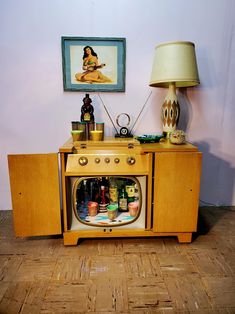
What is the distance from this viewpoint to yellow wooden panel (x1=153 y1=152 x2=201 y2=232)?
4.79ft

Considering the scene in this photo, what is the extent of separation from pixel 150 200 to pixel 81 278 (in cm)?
62

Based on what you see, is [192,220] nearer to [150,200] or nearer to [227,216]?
[150,200]

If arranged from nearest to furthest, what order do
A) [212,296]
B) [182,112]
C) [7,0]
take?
[212,296] → [7,0] → [182,112]

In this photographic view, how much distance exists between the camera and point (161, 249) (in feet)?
5.04

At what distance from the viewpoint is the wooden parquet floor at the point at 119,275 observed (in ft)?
3.59

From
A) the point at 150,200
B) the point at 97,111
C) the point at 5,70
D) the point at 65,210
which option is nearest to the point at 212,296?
the point at 150,200

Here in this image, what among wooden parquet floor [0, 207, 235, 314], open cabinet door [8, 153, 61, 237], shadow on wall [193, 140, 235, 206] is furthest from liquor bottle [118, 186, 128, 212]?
shadow on wall [193, 140, 235, 206]

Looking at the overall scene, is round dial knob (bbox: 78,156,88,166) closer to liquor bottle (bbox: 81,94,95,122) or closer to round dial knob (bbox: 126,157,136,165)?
round dial knob (bbox: 126,157,136,165)

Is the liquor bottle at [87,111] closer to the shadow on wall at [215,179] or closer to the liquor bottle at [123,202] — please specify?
the liquor bottle at [123,202]

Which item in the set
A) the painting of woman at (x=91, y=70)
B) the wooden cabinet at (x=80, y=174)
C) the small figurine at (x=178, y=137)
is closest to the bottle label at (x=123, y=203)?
the wooden cabinet at (x=80, y=174)

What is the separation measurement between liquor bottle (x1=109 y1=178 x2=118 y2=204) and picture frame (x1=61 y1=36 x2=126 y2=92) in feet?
2.51

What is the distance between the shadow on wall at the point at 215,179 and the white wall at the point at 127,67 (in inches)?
1.1

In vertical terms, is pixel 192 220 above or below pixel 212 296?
above

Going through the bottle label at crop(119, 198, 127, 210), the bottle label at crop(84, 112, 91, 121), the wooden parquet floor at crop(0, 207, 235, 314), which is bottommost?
the wooden parquet floor at crop(0, 207, 235, 314)
